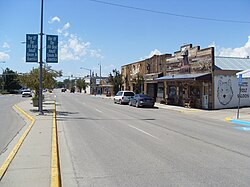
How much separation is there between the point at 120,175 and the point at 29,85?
22368mm

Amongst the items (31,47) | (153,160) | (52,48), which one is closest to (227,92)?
(52,48)

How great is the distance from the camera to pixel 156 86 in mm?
44938

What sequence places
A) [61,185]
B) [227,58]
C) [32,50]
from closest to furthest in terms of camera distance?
[61,185]
[32,50]
[227,58]

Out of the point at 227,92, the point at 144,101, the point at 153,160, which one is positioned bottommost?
the point at 153,160

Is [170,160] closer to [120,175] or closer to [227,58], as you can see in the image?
[120,175]

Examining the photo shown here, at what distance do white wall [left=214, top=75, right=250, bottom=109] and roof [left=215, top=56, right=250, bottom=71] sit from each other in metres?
1.34

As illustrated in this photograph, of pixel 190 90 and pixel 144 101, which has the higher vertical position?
pixel 190 90

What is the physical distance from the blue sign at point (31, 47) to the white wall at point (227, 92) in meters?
16.6

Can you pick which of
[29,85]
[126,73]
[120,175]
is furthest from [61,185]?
[126,73]

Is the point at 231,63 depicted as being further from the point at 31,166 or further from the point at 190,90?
the point at 31,166

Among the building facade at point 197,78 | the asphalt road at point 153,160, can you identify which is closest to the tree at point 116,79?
the building facade at point 197,78

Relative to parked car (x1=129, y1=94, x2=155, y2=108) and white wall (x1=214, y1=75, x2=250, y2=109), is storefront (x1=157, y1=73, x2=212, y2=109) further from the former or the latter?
parked car (x1=129, y1=94, x2=155, y2=108)

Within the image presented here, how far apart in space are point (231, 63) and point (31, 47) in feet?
69.3

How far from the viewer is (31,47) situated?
2225 cm
